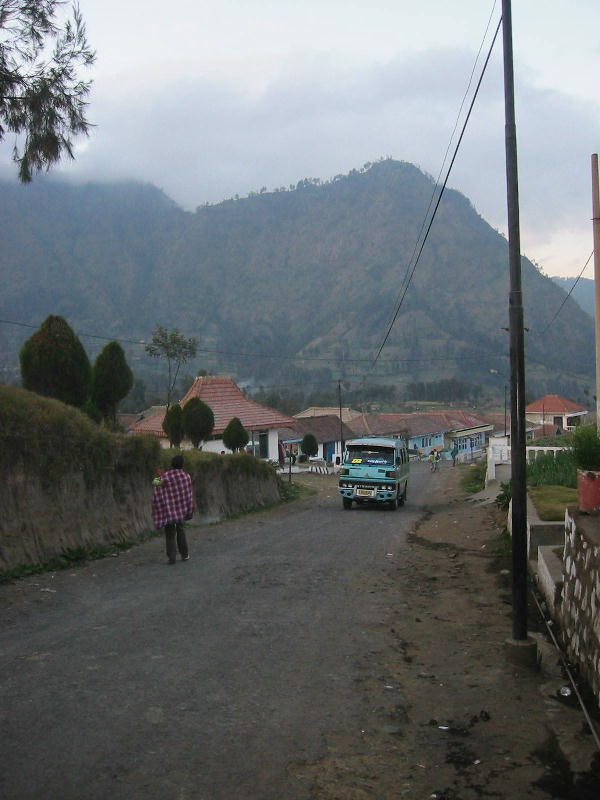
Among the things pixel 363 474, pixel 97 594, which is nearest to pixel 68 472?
pixel 97 594

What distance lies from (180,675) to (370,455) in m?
19.1

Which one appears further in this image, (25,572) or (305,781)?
(25,572)

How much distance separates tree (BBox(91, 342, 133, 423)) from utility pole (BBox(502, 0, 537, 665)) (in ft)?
46.6

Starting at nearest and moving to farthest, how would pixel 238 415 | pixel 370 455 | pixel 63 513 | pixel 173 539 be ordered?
1. pixel 173 539
2. pixel 63 513
3. pixel 370 455
4. pixel 238 415

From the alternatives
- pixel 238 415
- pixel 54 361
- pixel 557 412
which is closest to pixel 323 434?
pixel 557 412

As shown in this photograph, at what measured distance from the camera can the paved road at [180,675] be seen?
14.4 ft

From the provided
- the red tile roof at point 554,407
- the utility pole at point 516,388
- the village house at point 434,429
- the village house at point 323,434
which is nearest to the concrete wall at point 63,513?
the utility pole at point 516,388

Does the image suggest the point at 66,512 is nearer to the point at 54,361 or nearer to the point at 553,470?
the point at 54,361

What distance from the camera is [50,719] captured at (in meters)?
5.07

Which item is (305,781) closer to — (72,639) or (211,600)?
(72,639)

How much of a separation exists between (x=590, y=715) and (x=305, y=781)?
2.25 metres

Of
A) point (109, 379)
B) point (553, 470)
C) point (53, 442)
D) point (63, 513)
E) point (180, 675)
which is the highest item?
point (109, 379)

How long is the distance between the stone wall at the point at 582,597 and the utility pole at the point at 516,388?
16.5 inches

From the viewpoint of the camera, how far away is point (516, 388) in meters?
6.90
